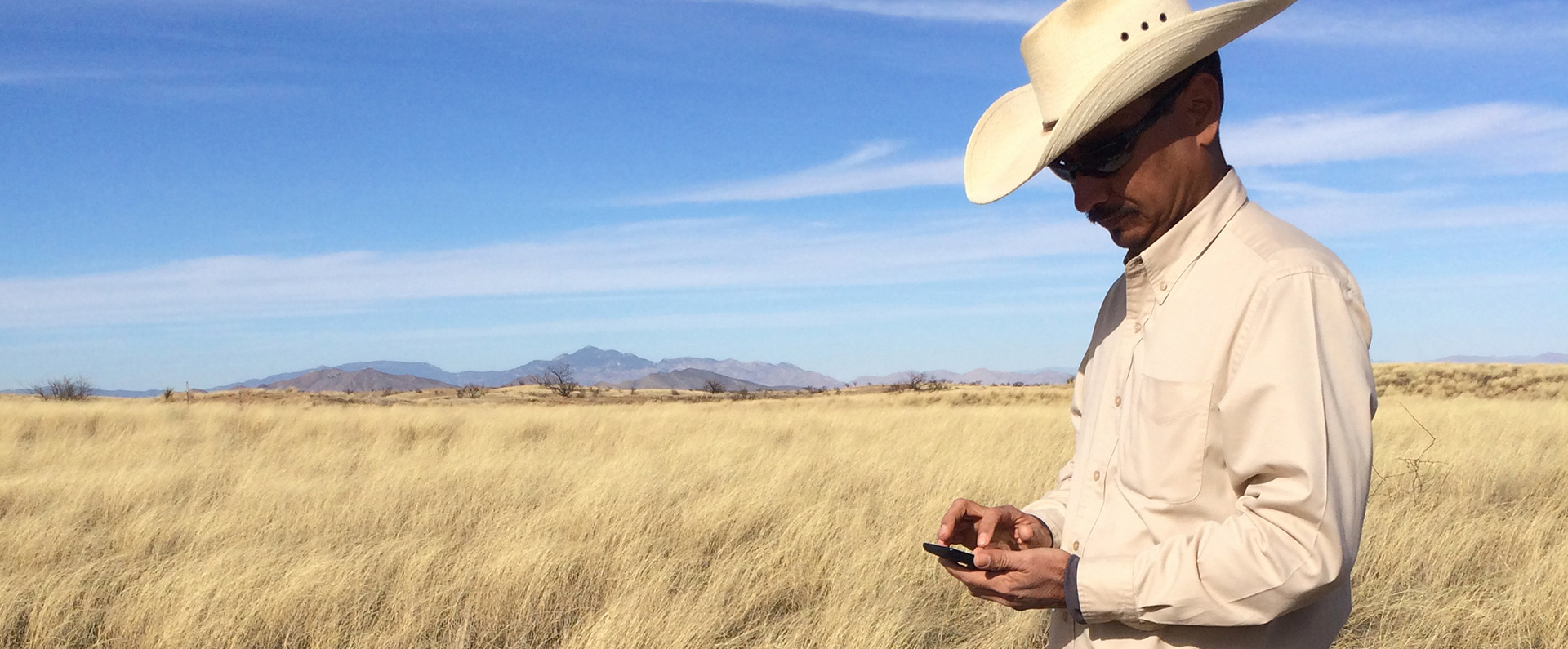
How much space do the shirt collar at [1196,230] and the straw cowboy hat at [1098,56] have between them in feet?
0.65

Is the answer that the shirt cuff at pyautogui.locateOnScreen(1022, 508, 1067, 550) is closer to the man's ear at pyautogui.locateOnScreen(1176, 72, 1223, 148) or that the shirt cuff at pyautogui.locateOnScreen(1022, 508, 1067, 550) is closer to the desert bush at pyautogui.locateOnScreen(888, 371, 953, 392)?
the man's ear at pyautogui.locateOnScreen(1176, 72, 1223, 148)

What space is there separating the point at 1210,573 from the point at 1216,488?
0.15 metres

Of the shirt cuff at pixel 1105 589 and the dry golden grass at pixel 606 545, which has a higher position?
the shirt cuff at pixel 1105 589

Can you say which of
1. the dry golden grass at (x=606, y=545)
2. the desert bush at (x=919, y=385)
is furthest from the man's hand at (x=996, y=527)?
the desert bush at (x=919, y=385)

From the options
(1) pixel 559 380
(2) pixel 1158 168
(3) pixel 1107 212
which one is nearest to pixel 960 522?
(3) pixel 1107 212

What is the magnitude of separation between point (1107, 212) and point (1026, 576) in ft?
1.97

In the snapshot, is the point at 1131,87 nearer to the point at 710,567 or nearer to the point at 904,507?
the point at 710,567

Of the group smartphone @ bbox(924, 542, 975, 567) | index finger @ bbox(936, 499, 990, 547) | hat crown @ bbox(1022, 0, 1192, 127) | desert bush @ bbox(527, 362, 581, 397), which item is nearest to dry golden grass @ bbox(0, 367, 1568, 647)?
index finger @ bbox(936, 499, 990, 547)

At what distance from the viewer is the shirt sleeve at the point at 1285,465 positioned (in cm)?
119

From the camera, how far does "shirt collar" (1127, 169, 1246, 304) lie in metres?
1.44

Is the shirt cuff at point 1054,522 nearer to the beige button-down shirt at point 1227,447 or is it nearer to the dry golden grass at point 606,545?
the beige button-down shirt at point 1227,447

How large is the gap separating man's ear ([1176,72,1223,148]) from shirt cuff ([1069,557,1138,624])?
668 mm

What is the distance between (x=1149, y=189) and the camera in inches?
57.7

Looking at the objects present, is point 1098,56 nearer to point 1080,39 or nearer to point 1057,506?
point 1080,39
